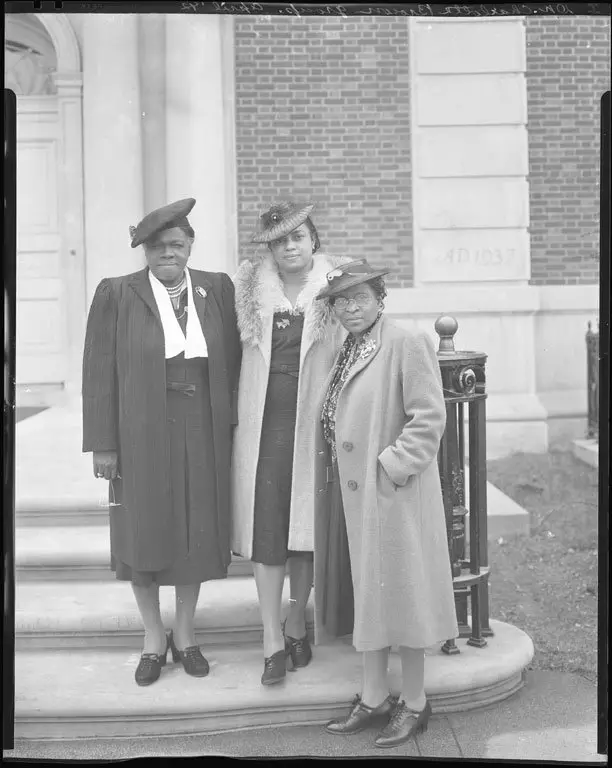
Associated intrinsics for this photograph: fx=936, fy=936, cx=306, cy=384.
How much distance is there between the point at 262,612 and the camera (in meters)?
3.78

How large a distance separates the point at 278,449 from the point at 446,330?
3.03 ft

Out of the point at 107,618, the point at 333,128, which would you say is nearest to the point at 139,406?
the point at 107,618

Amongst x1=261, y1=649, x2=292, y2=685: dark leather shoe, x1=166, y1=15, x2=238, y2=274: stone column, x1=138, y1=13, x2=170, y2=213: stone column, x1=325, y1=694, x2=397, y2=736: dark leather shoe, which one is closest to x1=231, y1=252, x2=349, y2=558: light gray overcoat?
x1=261, y1=649, x2=292, y2=685: dark leather shoe

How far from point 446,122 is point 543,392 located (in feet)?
5.39

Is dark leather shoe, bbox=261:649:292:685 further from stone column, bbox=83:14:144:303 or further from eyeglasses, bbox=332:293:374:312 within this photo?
stone column, bbox=83:14:144:303

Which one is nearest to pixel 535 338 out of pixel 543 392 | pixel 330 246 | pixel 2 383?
pixel 543 392

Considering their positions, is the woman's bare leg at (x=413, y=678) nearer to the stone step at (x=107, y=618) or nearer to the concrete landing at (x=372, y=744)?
the concrete landing at (x=372, y=744)

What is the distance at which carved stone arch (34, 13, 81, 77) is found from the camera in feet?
14.9

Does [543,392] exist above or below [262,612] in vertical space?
above

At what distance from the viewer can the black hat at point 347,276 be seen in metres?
3.42

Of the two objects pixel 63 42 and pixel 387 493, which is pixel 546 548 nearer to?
pixel 387 493

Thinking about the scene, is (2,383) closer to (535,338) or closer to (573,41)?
(535,338)

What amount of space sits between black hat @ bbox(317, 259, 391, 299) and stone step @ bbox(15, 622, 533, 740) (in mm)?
1568

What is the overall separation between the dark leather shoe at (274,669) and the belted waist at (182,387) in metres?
1.11
